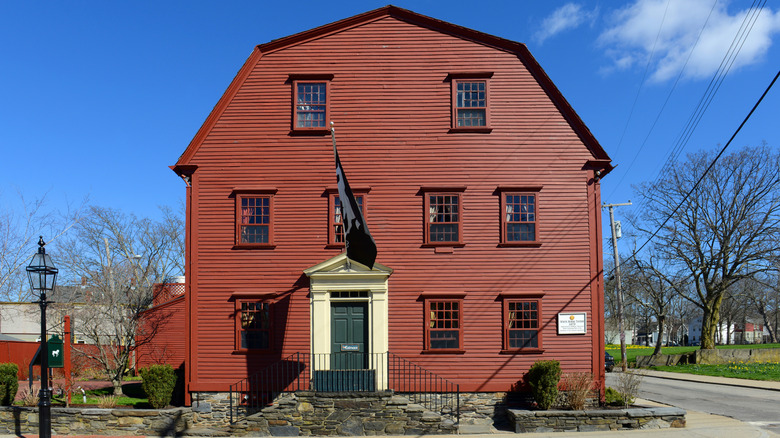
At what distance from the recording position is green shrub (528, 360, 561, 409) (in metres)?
15.2

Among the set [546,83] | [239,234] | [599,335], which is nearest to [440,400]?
[599,335]

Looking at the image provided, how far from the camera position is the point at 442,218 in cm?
1694

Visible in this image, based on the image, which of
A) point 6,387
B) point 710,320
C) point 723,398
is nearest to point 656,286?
point 710,320

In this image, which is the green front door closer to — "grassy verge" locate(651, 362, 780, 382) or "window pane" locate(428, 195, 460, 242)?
"window pane" locate(428, 195, 460, 242)

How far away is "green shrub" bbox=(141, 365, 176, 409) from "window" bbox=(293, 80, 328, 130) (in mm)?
7443

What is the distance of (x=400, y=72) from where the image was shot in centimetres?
1745

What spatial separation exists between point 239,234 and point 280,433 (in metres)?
5.47

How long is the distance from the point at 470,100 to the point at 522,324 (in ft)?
21.2

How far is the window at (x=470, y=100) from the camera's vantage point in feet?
56.8

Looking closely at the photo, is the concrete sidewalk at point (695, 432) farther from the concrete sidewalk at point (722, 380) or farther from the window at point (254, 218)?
the concrete sidewalk at point (722, 380)

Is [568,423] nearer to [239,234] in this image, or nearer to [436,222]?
[436,222]

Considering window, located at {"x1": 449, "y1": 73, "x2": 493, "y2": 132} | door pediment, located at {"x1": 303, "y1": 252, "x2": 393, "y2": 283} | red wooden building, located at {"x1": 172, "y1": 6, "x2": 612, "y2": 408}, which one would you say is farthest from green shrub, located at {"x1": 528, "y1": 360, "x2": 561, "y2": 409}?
window, located at {"x1": 449, "y1": 73, "x2": 493, "y2": 132}

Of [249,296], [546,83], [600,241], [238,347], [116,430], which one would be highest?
[546,83]

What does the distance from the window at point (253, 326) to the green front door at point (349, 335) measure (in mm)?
1913
